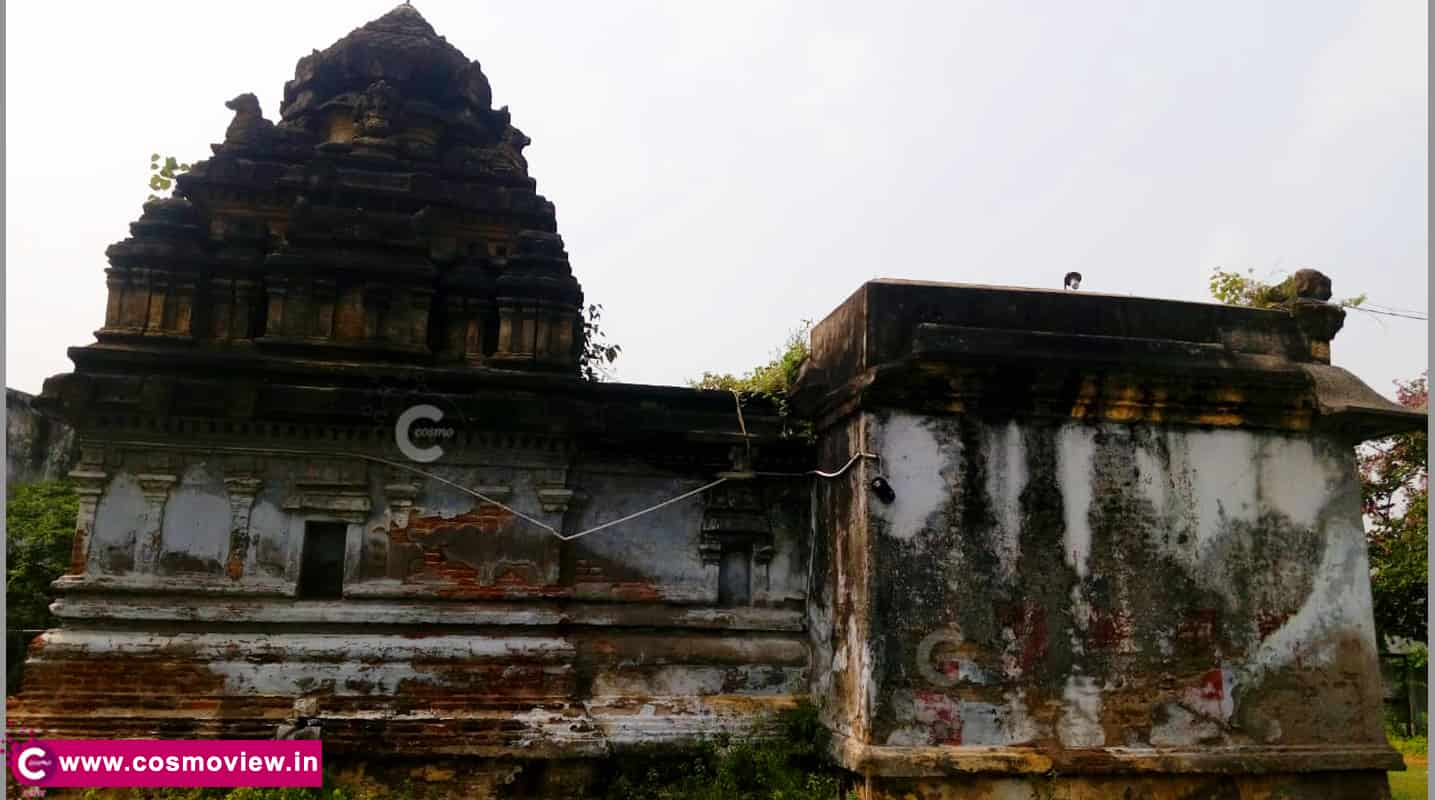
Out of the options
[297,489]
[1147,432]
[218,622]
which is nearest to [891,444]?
[1147,432]

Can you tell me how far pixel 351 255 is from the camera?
9.34 meters

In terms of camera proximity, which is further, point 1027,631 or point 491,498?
point 491,498

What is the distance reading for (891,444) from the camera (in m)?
8.16

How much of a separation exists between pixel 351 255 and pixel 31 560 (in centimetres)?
891

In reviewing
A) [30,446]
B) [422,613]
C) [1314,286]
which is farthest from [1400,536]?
[30,446]

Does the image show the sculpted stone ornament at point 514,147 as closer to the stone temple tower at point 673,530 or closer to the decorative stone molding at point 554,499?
the stone temple tower at point 673,530

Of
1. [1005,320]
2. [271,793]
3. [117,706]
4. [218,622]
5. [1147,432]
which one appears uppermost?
[1005,320]

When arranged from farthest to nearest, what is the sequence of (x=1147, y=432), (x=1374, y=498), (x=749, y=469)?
(x=1374, y=498)
(x=749, y=469)
(x=1147, y=432)

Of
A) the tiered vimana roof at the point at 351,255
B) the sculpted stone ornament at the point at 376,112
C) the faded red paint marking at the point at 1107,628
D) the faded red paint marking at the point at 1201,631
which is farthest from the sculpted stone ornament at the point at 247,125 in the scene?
the faded red paint marking at the point at 1201,631

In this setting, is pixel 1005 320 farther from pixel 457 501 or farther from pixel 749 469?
pixel 457 501

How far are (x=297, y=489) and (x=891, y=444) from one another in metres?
4.99

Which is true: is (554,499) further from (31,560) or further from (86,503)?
(31,560)

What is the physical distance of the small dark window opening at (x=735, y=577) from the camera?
30.8 ft

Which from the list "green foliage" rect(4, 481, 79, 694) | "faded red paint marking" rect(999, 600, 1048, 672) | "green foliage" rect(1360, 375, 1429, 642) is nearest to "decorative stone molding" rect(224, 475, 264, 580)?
"faded red paint marking" rect(999, 600, 1048, 672)
